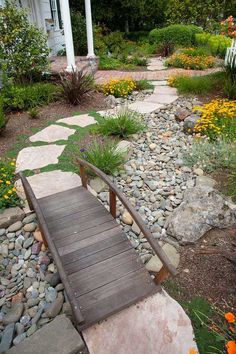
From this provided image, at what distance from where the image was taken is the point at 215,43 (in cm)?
1063

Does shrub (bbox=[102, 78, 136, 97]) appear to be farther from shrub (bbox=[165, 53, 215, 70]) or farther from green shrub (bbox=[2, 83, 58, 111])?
shrub (bbox=[165, 53, 215, 70])

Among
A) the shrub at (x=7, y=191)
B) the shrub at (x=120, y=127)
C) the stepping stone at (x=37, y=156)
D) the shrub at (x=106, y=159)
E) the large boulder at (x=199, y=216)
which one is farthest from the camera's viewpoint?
the shrub at (x=120, y=127)

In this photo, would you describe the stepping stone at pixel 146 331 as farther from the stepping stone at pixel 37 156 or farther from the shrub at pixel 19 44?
the shrub at pixel 19 44

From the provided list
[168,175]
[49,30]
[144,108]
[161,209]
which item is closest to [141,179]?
[168,175]

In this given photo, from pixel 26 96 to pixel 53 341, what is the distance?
472 cm

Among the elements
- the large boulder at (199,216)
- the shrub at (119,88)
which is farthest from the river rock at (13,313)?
the shrub at (119,88)

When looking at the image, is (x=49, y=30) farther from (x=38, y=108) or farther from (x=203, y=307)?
(x=203, y=307)

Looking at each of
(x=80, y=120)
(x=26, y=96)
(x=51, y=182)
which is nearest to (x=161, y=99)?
(x=80, y=120)

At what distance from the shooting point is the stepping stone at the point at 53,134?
4.21m

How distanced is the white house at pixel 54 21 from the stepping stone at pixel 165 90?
2.31 meters

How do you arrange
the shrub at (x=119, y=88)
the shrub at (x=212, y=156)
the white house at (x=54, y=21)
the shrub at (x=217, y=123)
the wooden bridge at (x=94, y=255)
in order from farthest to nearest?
the white house at (x=54, y=21), the shrub at (x=119, y=88), the shrub at (x=217, y=123), the shrub at (x=212, y=156), the wooden bridge at (x=94, y=255)

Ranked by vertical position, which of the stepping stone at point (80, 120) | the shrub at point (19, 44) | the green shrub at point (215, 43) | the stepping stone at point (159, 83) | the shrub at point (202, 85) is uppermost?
the shrub at point (19, 44)

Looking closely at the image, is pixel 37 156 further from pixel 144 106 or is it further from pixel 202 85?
pixel 202 85

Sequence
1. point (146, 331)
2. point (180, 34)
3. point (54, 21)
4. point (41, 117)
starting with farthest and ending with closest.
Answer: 1. point (180, 34)
2. point (54, 21)
3. point (41, 117)
4. point (146, 331)
